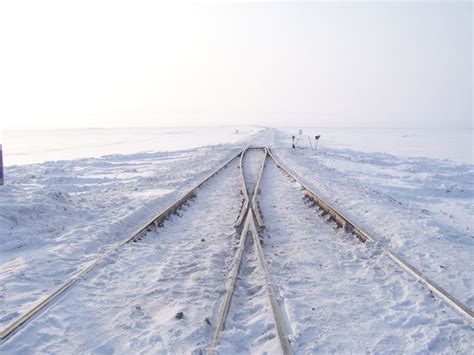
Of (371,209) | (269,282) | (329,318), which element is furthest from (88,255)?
(371,209)

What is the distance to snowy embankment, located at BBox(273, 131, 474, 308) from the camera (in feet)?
21.6

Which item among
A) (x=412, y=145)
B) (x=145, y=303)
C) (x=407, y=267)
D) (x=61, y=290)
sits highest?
(x=412, y=145)

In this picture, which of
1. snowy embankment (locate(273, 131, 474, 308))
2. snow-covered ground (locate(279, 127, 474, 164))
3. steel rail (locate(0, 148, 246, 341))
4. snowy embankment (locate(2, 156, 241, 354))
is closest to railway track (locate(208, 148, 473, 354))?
snowy embankment (locate(2, 156, 241, 354))

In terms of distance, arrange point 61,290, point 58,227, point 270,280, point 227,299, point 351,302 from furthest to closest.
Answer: point 58,227 < point 270,280 < point 61,290 < point 351,302 < point 227,299

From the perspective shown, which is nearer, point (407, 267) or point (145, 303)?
point (145, 303)

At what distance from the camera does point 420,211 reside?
38.3 ft

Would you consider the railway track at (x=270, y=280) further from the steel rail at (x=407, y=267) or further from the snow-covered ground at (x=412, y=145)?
the snow-covered ground at (x=412, y=145)

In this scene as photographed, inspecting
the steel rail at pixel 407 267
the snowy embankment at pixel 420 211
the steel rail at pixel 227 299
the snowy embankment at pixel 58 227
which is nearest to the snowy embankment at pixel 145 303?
the steel rail at pixel 227 299

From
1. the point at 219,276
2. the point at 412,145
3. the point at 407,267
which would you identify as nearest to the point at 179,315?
the point at 219,276

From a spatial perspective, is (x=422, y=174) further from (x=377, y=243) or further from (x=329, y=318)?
(x=329, y=318)

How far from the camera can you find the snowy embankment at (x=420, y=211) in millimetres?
6578

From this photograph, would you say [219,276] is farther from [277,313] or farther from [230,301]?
[277,313]

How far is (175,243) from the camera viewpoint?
307 inches

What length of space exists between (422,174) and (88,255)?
17.7 metres
